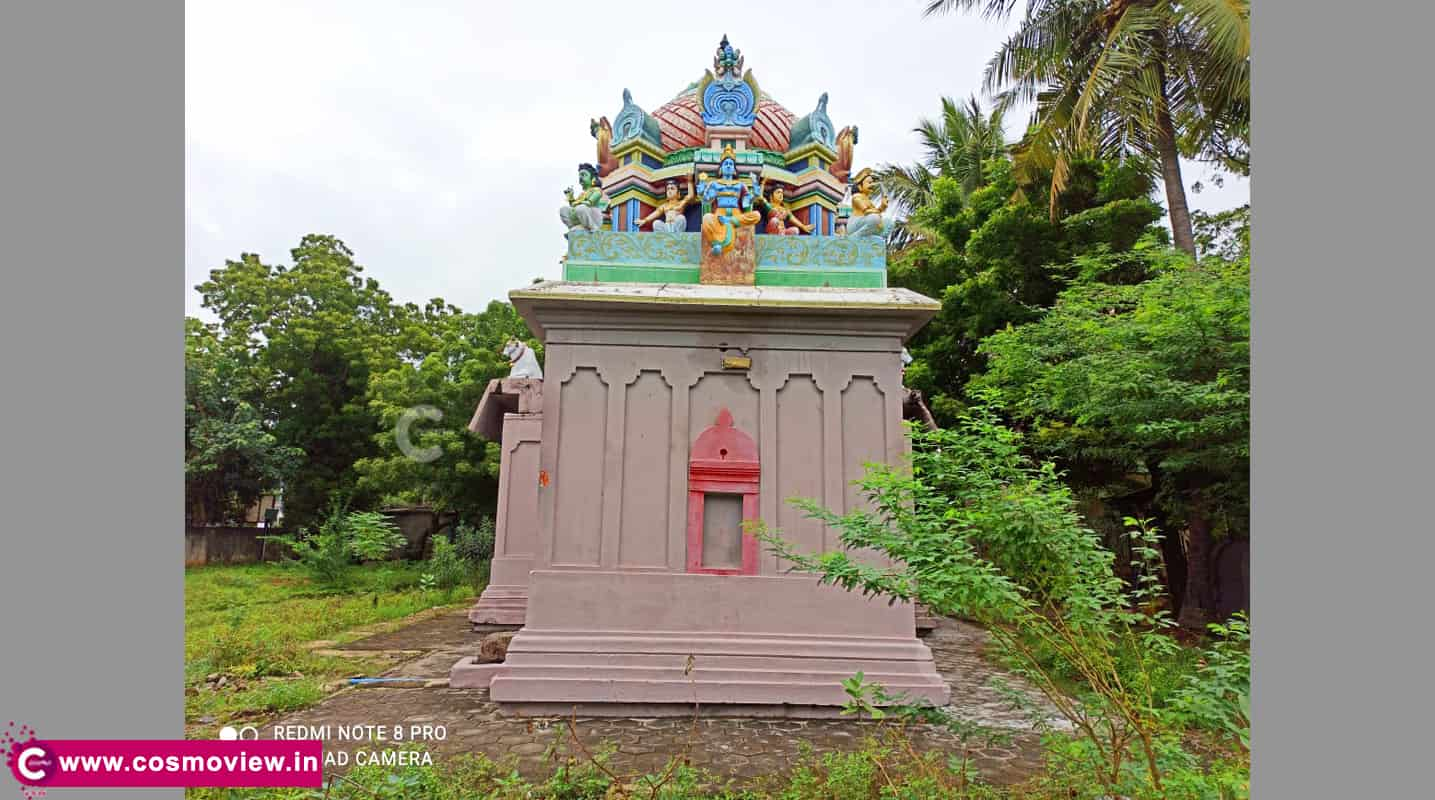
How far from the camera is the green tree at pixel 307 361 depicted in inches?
1033

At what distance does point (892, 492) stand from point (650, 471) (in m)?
3.41

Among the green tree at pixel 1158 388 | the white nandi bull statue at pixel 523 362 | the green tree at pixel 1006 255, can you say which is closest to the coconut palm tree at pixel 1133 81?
the green tree at pixel 1006 255

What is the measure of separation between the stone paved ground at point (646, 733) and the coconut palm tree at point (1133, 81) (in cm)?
973

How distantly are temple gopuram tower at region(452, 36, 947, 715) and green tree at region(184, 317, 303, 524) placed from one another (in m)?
20.5

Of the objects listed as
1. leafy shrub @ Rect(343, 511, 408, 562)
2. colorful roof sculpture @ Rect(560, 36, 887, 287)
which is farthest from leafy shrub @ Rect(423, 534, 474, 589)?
colorful roof sculpture @ Rect(560, 36, 887, 287)

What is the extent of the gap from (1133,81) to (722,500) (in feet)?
34.9

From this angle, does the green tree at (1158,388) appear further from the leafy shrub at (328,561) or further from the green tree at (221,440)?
the green tree at (221,440)

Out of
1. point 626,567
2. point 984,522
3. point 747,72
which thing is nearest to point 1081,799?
point 984,522

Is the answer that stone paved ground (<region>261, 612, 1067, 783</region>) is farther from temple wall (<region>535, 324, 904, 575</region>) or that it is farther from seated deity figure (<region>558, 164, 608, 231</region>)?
seated deity figure (<region>558, 164, 608, 231</region>)

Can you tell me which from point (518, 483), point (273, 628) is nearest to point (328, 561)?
point (273, 628)

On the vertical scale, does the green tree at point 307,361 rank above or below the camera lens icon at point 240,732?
above

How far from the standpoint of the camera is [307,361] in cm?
2673
